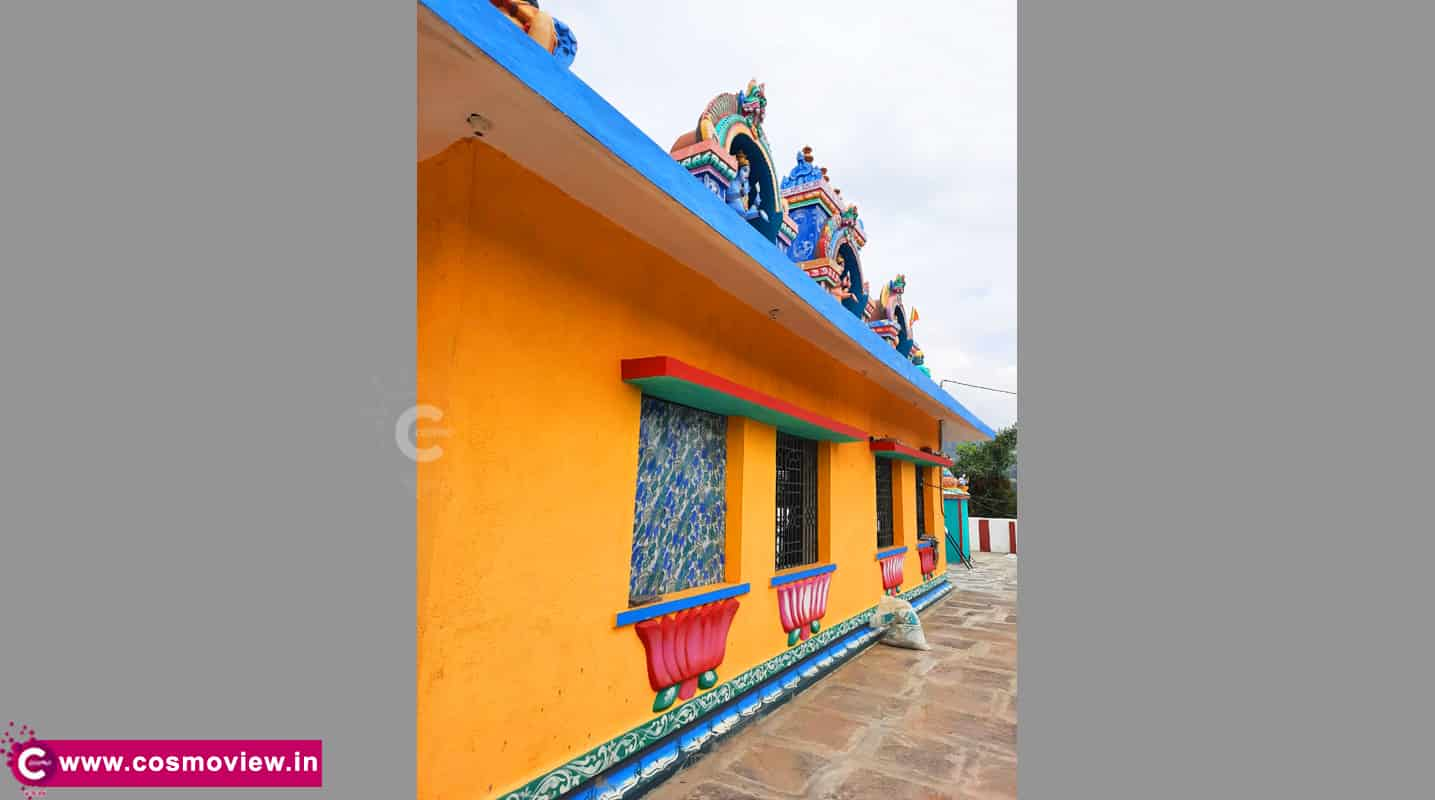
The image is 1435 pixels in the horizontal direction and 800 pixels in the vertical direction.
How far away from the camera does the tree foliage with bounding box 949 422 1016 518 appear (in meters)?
23.2

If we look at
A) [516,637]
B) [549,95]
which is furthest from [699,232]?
[516,637]

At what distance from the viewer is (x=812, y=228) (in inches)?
245

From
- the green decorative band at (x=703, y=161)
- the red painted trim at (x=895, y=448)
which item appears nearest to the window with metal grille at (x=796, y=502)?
the red painted trim at (x=895, y=448)

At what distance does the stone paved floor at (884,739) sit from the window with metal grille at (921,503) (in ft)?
12.0

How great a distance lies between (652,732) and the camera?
3246mm

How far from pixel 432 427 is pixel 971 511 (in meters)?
23.6

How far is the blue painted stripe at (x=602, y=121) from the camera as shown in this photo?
1.68 m

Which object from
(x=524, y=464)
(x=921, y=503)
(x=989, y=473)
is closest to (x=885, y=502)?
(x=921, y=503)

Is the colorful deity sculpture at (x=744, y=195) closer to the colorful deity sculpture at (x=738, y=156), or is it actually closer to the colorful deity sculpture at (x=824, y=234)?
the colorful deity sculpture at (x=738, y=156)

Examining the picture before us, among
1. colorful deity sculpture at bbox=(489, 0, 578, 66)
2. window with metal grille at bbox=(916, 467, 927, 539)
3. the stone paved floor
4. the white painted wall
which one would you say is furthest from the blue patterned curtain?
the white painted wall

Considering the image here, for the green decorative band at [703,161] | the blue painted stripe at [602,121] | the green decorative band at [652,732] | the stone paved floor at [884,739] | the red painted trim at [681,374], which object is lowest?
the stone paved floor at [884,739]

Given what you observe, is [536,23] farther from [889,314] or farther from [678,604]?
[889,314]

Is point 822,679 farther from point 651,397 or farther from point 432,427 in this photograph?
point 432,427

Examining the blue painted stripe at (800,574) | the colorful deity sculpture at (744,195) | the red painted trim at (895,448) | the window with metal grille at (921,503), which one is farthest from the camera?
the window with metal grille at (921,503)
